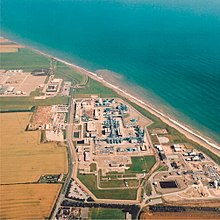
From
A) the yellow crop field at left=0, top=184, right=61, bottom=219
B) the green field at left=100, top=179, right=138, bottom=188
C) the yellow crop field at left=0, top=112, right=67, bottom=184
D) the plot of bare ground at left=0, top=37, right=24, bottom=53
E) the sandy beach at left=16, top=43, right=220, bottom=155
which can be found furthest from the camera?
the plot of bare ground at left=0, top=37, right=24, bottom=53

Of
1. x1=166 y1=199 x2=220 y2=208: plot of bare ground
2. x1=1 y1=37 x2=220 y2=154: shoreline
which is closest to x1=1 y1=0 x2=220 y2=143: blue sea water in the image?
x1=1 y1=37 x2=220 y2=154: shoreline

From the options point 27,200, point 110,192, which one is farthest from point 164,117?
point 27,200

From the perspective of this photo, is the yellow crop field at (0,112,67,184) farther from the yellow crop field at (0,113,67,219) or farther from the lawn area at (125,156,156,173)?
the lawn area at (125,156,156,173)

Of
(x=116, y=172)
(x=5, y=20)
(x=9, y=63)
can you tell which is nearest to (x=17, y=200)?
(x=116, y=172)

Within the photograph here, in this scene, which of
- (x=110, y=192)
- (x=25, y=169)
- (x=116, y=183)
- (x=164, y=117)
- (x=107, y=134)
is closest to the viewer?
(x=110, y=192)

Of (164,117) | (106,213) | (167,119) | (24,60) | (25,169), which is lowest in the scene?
(106,213)

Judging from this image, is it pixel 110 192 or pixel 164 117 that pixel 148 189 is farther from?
pixel 164 117

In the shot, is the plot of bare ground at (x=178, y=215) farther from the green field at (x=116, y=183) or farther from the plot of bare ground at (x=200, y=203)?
the green field at (x=116, y=183)
